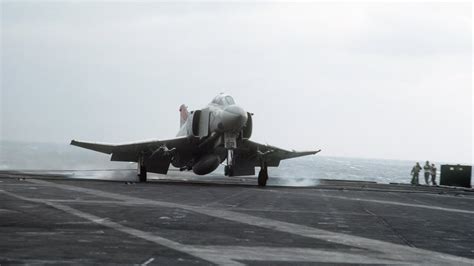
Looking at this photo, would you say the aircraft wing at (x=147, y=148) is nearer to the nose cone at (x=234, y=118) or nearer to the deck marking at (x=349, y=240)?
the nose cone at (x=234, y=118)

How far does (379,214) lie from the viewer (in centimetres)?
1648

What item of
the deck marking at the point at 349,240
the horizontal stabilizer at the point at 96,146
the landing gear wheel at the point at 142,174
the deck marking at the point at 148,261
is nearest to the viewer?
the deck marking at the point at 148,261

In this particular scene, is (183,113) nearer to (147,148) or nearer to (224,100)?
(147,148)

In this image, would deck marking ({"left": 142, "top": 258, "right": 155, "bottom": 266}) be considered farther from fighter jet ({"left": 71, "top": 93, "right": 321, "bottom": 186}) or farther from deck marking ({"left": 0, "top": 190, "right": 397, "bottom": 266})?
fighter jet ({"left": 71, "top": 93, "right": 321, "bottom": 186})

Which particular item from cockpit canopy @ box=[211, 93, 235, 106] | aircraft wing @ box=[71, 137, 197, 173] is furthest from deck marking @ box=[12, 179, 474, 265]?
aircraft wing @ box=[71, 137, 197, 173]

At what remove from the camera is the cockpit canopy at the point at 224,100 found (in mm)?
28328

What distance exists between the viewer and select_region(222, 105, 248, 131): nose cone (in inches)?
1059

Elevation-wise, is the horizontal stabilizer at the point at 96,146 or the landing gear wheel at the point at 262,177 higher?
the horizontal stabilizer at the point at 96,146

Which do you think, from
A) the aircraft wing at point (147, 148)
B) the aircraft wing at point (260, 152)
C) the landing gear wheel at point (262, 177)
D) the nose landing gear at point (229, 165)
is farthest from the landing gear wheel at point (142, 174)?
the landing gear wheel at point (262, 177)

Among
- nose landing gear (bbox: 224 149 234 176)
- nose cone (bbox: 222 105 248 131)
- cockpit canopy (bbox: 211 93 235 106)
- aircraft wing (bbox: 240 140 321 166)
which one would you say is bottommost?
nose landing gear (bbox: 224 149 234 176)

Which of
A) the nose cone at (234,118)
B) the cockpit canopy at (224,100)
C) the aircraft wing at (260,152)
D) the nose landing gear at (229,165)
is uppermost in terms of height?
the cockpit canopy at (224,100)

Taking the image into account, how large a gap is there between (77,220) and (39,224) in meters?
0.94

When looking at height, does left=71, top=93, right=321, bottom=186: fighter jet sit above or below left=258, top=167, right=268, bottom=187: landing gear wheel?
above

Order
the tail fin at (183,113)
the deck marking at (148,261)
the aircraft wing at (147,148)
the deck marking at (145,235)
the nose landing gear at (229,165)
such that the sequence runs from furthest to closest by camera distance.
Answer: the tail fin at (183,113) → the aircraft wing at (147,148) → the nose landing gear at (229,165) → the deck marking at (145,235) → the deck marking at (148,261)
